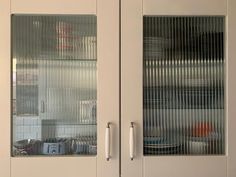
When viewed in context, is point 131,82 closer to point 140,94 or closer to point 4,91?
point 140,94

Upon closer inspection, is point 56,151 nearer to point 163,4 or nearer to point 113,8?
point 113,8

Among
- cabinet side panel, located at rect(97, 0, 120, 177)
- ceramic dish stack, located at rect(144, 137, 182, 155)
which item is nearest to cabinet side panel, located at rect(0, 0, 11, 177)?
cabinet side panel, located at rect(97, 0, 120, 177)

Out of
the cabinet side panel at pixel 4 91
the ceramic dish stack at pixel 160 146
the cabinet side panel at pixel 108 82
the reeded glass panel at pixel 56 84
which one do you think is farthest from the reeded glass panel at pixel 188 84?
the cabinet side panel at pixel 4 91

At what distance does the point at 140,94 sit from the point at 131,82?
6 cm

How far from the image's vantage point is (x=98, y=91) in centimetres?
105

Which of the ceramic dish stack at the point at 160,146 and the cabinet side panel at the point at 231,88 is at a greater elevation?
the cabinet side panel at the point at 231,88

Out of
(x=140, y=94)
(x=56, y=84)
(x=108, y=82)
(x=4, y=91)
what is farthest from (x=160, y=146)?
(x=4, y=91)

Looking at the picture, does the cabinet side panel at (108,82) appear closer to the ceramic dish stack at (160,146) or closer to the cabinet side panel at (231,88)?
the ceramic dish stack at (160,146)

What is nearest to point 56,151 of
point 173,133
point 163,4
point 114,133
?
point 114,133

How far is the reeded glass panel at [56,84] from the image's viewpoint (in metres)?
1.08

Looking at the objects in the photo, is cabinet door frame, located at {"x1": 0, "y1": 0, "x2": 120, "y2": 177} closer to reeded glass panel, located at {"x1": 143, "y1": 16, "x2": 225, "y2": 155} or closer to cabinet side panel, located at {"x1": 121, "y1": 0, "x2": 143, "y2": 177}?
cabinet side panel, located at {"x1": 121, "y1": 0, "x2": 143, "y2": 177}

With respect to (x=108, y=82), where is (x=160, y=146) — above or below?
below

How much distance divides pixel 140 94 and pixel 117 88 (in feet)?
0.31

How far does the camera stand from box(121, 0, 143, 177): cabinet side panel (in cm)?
106
